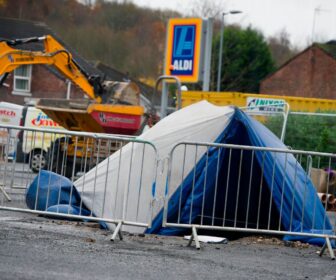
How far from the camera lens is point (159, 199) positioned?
1064 centimetres

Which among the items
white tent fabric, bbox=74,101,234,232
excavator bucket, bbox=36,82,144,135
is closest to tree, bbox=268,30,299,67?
excavator bucket, bbox=36,82,144,135

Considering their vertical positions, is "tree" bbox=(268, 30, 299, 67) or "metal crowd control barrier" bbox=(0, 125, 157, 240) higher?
"tree" bbox=(268, 30, 299, 67)

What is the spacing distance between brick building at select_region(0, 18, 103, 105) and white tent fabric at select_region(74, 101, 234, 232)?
4108cm

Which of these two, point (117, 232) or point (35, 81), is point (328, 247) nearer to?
point (117, 232)

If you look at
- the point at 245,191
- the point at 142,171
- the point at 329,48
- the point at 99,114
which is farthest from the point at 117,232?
the point at 329,48

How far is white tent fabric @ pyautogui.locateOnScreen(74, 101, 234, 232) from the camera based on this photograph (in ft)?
35.1

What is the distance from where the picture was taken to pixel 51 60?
73.7 ft

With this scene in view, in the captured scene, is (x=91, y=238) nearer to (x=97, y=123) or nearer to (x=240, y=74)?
(x=97, y=123)

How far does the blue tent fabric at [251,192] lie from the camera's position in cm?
1073

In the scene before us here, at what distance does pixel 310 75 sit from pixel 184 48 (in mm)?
35193

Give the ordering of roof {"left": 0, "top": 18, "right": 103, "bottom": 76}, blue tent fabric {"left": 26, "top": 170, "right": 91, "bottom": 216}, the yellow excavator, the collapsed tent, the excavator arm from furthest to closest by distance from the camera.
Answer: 1. roof {"left": 0, "top": 18, "right": 103, "bottom": 76}
2. the yellow excavator
3. the excavator arm
4. blue tent fabric {"left": 26, "top": 170, "right": 91, "bottom": 216}
5. the collapsed tent

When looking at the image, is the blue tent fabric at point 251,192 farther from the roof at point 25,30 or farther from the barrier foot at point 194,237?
the roof at point 25,30

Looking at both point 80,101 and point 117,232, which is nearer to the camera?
point 117,232

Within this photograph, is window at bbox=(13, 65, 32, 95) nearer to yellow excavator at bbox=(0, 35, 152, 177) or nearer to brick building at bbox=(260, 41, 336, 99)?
brick building at bbox=(260, 41, 336, 99)
